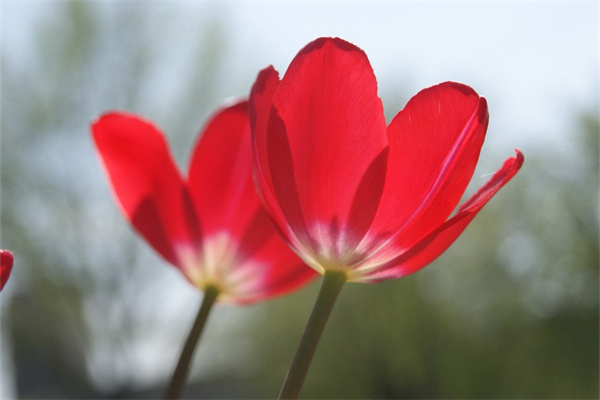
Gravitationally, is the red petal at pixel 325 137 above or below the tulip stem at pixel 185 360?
above

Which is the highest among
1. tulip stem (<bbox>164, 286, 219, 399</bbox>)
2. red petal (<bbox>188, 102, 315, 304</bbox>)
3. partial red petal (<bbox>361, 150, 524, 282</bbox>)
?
partial red petal (<bbox>361, 150, 524, 282</bbox>)

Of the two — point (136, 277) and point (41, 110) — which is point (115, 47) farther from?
point (136, 277)

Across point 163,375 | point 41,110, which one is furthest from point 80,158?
point 163,375

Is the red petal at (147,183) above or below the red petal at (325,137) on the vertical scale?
below

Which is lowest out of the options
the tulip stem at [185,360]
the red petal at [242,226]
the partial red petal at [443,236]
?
the tulip stem at [185,360]
